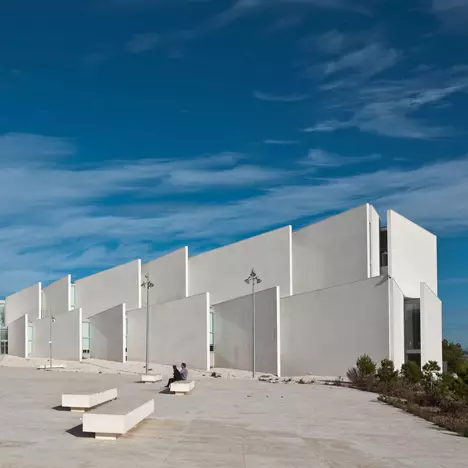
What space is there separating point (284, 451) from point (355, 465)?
119 cm

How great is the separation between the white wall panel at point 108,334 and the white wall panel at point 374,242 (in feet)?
58.9

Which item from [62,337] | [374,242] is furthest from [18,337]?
[374,242]

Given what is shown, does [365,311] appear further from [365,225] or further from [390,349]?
[365,225]

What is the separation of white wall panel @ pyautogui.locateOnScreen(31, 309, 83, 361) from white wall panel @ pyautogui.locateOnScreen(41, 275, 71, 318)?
2418 mm

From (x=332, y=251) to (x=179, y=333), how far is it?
10998 millimetres

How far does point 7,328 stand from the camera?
61.8 metres

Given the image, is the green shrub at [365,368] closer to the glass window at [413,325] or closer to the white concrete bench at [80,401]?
the glass window at [413,325]

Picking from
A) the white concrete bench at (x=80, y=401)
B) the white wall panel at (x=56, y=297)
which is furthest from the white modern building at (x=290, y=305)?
the white concrete bench at (x=80, y=401)

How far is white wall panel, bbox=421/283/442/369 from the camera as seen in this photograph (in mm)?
33875

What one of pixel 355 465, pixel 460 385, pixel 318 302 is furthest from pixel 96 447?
pixel 318 302

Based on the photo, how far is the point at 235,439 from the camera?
398 inches

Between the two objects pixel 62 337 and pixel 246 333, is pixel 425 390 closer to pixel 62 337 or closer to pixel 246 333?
pixel 246 333

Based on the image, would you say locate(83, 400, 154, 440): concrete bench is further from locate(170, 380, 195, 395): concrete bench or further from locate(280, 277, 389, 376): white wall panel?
locate(280, 277, 389, 376): white wall panel

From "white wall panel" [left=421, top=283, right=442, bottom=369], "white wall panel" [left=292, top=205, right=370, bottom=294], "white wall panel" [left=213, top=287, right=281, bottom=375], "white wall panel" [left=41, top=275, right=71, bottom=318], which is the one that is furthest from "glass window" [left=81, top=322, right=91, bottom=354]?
"white wall panel" [left=421, top=283, right=442, bottom=369]
